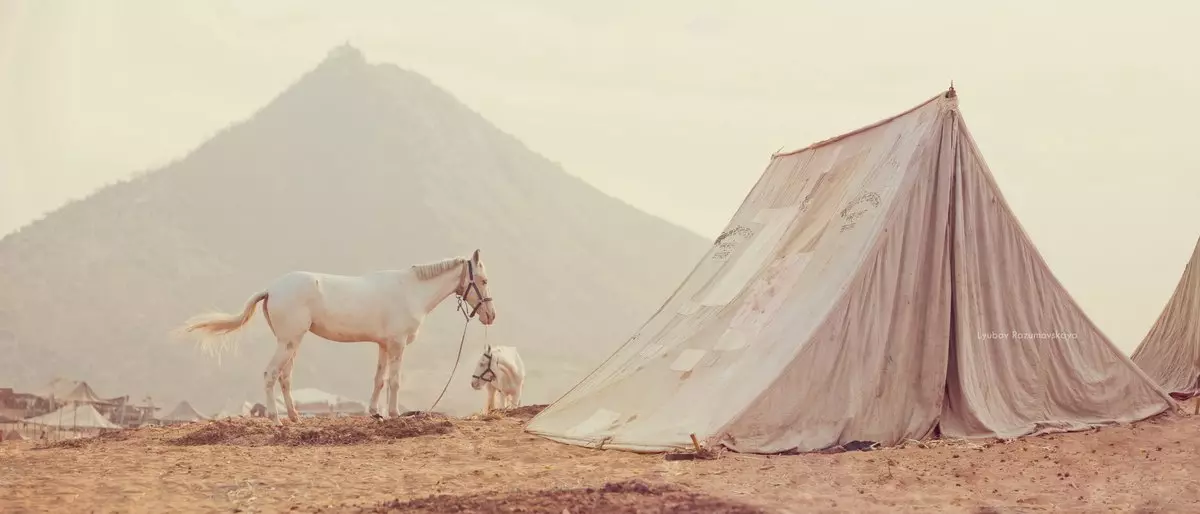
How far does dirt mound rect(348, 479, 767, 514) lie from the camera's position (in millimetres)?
5656

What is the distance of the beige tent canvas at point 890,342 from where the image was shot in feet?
27.2

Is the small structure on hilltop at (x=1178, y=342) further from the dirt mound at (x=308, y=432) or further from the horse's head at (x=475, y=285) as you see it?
the dirt mound at (x=308, y=432)

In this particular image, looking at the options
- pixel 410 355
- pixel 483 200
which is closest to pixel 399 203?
pixel 483 200

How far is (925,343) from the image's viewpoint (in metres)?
8.67

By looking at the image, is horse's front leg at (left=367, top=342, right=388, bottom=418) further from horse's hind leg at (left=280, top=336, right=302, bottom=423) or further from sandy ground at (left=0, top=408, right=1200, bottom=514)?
sandy ground at (left=0, top=408, right=1200, bottom=514)

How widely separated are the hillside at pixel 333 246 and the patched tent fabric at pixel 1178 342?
3531 centimetres

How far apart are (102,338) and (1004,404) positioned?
60842 mm

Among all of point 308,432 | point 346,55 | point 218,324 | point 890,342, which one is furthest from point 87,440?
point 346,55

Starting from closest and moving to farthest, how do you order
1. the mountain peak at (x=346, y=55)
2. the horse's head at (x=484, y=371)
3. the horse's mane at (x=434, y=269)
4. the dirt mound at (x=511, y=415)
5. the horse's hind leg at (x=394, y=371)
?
1. the horse's hind leg at (x=394, y=371)
2. the horse's mane at (x=434, y=269)
3. the dirt mound at (x=511, y=415)
4. the horse's head at (x=484, y=371)
5. the mountain peak at (x=346, y=55)

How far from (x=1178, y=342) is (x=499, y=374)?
975 centimetres

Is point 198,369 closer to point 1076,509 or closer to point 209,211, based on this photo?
point 209,211

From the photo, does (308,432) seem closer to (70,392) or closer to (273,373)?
(273,373)

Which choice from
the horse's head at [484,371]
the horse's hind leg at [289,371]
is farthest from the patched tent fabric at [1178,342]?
the horse's hind leg at [289,371]

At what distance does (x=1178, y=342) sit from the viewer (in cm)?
1238
